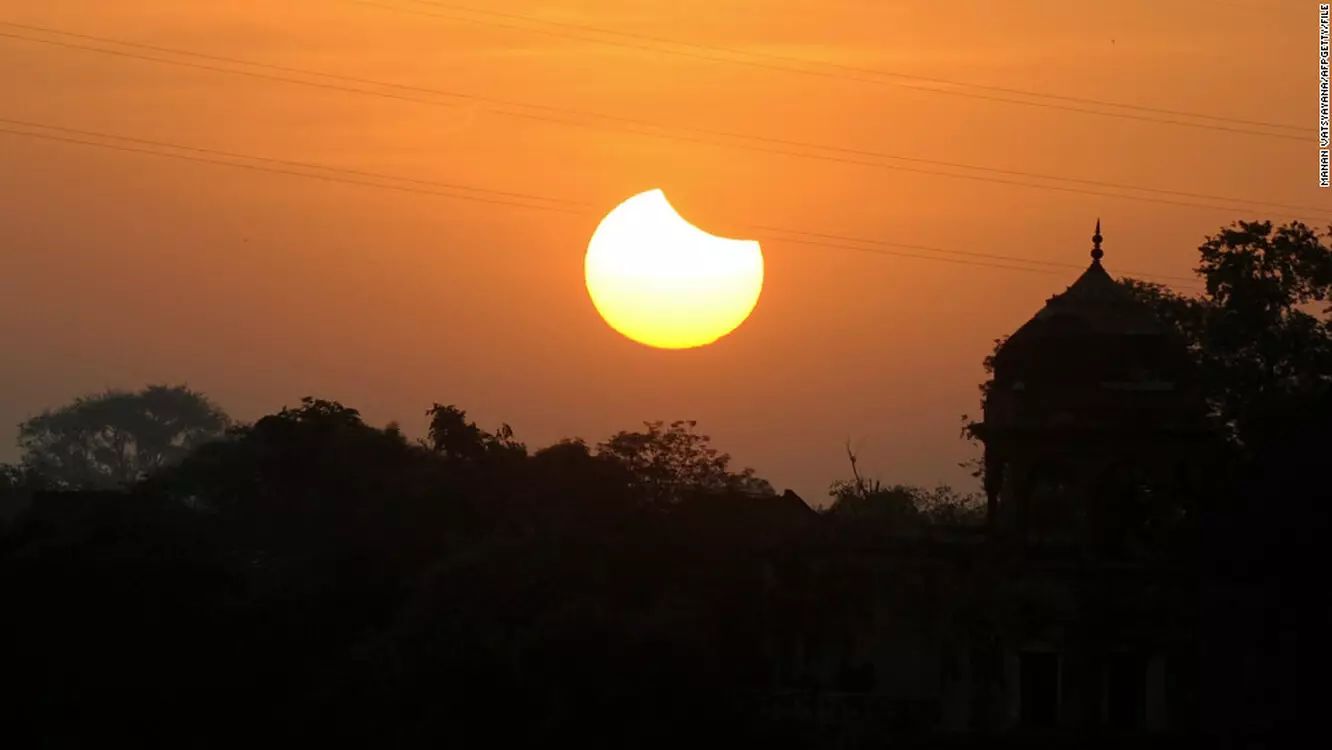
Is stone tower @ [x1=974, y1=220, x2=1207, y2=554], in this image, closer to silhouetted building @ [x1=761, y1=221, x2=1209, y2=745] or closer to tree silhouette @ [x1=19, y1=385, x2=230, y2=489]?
silhouetted building @ [x1=761, y1=221, x2=1209, y2=745]

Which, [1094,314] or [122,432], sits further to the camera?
[122,432]

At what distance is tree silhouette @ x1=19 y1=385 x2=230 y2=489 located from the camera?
184m

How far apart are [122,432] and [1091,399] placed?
157 m

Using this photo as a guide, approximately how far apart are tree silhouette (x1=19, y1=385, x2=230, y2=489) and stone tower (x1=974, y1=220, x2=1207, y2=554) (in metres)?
A: 144

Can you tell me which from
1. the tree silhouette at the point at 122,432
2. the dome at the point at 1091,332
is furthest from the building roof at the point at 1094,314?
the tree silhouette at the point at 122,432

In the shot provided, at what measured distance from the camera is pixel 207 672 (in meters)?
43.2

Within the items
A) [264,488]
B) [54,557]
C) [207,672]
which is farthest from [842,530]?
[264,488]

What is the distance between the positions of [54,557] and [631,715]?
40.4 feet

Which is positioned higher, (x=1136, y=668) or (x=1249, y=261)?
(x=1249, y=261)

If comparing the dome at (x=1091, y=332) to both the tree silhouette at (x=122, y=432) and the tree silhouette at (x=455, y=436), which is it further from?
the tree silhouette at (x=122, y=432)

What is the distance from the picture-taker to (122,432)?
190000 millimetres

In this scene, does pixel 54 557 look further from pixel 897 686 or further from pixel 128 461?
pixel 128 461

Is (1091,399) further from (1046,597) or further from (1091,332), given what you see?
(1046,597)

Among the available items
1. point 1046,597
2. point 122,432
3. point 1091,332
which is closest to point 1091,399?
point 1091,332
